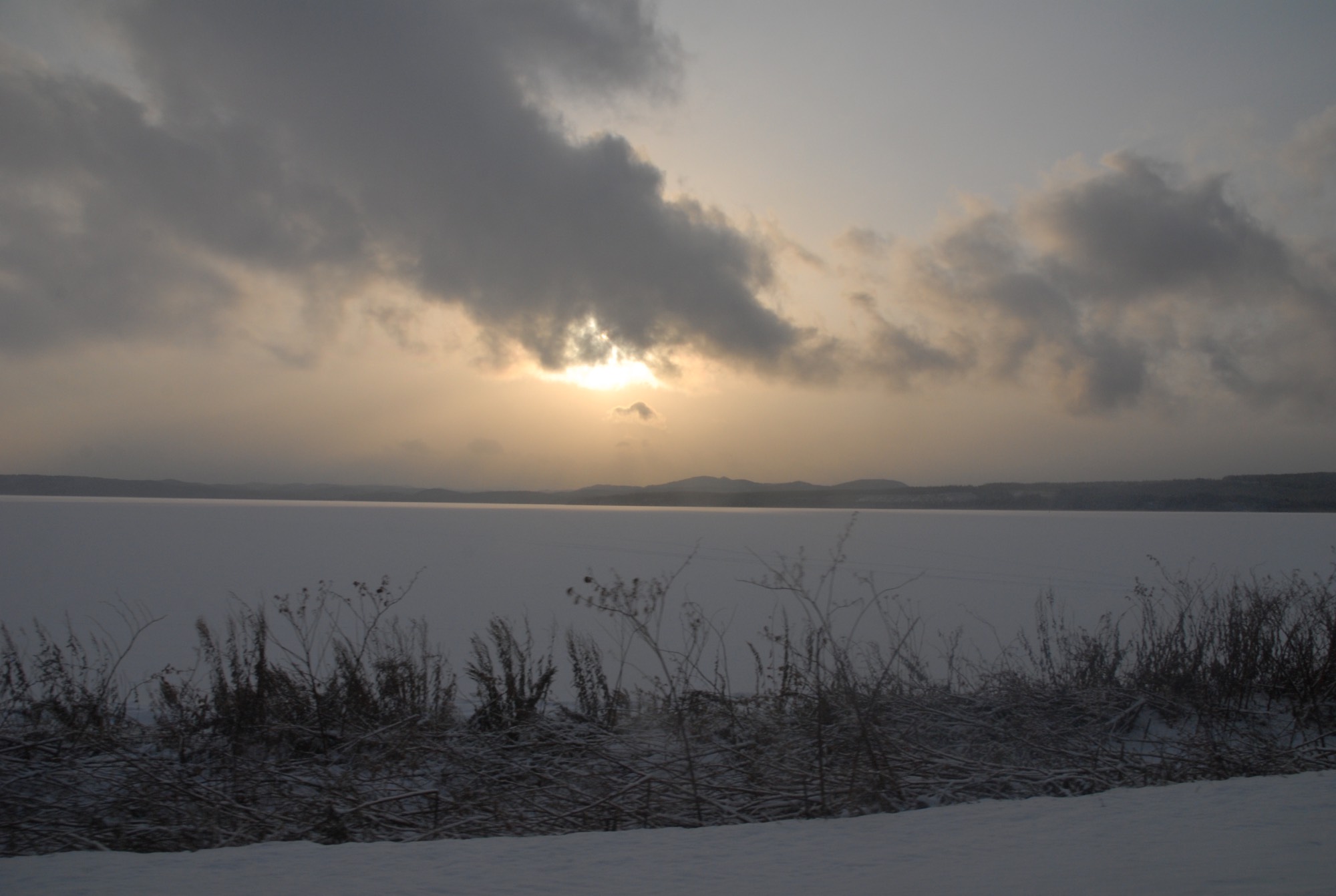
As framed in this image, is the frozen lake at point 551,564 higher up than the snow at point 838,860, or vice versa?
the snow at point 838,860

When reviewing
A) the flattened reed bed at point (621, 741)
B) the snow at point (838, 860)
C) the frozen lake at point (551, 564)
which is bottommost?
the frozen lake at point (551, 564)

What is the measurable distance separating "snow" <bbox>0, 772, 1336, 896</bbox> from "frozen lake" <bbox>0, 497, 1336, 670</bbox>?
3508mm

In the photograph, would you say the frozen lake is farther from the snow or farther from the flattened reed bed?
the snow

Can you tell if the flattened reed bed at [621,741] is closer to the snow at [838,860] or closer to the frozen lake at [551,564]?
the snow at [838,860]

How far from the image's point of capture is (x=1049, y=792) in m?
2.86

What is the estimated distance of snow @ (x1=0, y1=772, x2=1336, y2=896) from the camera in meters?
1.26

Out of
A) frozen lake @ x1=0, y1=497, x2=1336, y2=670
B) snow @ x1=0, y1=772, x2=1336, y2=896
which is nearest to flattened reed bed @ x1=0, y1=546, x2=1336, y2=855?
snow @ x1=0, y1=772, x2=1336, y2=896

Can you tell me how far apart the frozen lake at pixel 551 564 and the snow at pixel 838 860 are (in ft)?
11.5

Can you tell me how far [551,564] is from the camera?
18172mm

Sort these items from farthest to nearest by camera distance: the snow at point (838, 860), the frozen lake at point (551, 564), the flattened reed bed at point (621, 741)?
the frozen lake at point (551, 564) → the flattened reed bed at point (621, 741) → the snow at point (838, 860)

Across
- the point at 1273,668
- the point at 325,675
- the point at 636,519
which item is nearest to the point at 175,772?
the point at 325,675

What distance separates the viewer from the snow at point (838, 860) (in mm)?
1264

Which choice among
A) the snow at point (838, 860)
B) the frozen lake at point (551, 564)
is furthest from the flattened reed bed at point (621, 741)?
the frozen lake at point (551, 564)

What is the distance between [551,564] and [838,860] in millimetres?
17156
